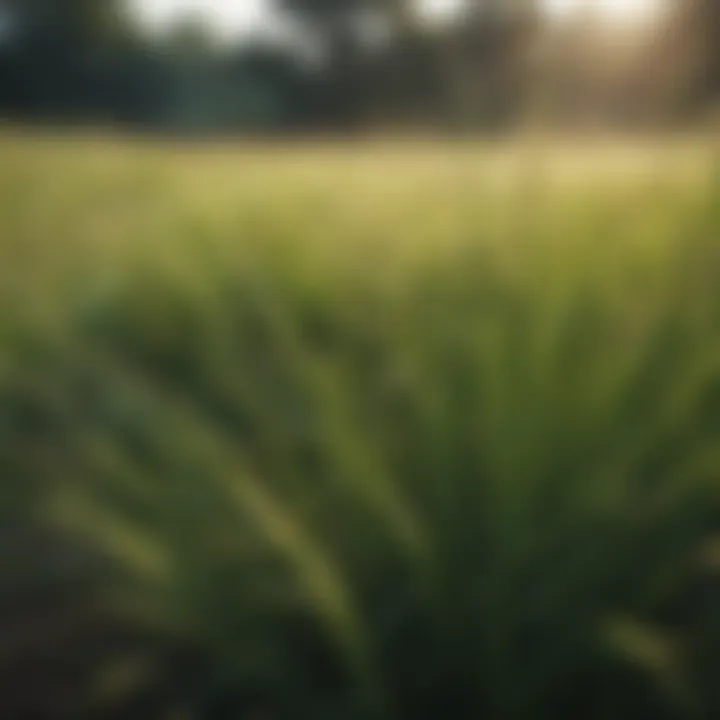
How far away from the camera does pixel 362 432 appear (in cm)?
115

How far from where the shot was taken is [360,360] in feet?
3.90

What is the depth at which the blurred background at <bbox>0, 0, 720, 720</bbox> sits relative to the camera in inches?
45.1

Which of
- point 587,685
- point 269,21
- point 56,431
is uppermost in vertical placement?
point 269,21

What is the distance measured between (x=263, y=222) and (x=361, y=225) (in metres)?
0.09

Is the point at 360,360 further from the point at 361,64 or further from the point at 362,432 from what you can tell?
the point at 361,64

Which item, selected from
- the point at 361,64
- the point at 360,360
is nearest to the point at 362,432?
the point at 360,360

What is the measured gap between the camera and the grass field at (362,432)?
1.14 m

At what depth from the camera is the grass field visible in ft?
3.75

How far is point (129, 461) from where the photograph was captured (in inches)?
46.4

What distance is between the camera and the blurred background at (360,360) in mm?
1146

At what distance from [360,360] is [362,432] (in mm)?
71

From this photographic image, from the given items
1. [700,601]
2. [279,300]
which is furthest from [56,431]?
[700,601]

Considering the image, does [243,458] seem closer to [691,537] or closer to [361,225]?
[361,225]

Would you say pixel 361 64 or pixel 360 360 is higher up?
pixel 361 64
